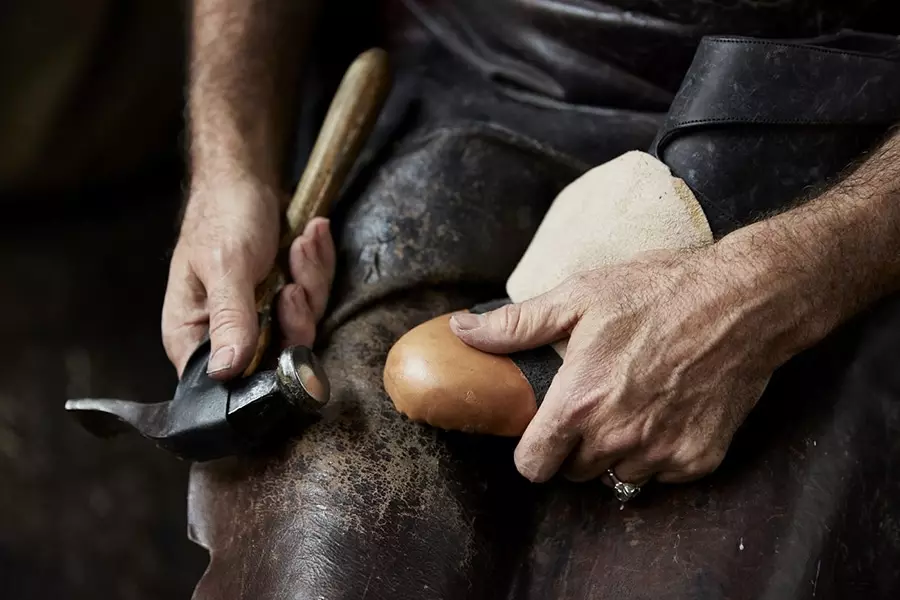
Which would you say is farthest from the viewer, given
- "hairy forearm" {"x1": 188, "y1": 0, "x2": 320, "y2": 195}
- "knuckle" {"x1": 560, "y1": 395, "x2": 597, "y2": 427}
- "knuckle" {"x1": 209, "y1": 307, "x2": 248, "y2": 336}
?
"hairy forearm" {"x1": 188, "y1": 0, "x2": 320, "y2": 195}

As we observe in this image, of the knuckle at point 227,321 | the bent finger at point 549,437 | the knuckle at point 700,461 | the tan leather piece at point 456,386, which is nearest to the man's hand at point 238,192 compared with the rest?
the knuckle at point 227,321

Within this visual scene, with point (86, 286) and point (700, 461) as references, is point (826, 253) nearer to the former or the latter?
point (700, 461)

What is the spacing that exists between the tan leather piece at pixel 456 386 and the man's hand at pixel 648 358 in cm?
2

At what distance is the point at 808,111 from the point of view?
2.52 feet

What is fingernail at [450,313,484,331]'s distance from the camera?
750 mm

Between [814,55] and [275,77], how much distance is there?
0.61 m

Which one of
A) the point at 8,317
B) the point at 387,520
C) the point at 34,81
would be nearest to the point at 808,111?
the point at 387,520

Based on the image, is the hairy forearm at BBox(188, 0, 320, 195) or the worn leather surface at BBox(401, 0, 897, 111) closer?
the worn leather surface at BBox(401, 0, 897, 111)

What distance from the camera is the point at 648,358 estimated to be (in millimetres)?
719

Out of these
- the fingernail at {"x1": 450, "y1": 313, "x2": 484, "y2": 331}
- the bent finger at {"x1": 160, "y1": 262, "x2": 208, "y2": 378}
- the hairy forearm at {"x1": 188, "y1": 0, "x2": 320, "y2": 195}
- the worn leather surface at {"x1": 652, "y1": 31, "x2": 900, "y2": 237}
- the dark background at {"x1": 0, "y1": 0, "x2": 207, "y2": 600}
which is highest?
the worn leather surface at {"x1": 652, "y1": 31, "x2": 900, "y2": 237}

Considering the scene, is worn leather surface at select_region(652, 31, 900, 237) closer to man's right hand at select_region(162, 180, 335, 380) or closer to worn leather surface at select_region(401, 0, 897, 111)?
worn leather surface at select_region(401, 0, 897, 111)

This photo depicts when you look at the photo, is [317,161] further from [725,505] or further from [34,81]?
[34,81]

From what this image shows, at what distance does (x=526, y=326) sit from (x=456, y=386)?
0.25 feet

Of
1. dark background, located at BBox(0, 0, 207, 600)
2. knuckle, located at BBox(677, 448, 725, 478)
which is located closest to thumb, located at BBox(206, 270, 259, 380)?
knuckle, located at BBox(677, 448, 725, 478)
